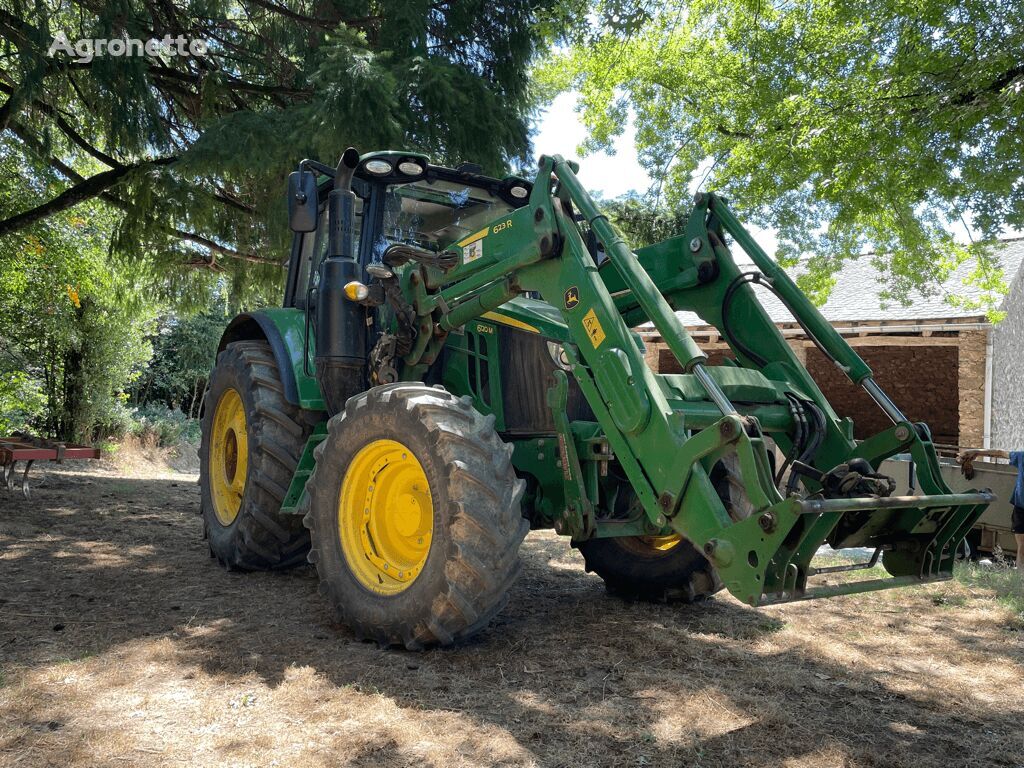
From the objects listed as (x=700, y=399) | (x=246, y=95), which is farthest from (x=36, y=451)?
(x=700, y=399)

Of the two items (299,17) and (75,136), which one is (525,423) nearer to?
(299,17)

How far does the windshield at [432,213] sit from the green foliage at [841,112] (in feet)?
12.5

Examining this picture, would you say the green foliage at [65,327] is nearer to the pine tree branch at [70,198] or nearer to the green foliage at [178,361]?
the pine tree branch at [70,198]

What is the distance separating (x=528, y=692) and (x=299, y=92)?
7615 millimetres

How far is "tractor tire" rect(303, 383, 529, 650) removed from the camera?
376cm

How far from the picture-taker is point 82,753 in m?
2.86

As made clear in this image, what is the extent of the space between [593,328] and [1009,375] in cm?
1363

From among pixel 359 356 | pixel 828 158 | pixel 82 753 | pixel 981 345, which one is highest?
pixel 828 158

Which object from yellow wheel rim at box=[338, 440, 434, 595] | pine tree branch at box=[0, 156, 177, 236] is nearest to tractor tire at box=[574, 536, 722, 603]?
yellow wheel rim at box=[338, 440, 434, 595]

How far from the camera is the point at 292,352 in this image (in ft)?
18.5

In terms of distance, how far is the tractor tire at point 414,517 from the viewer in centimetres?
376

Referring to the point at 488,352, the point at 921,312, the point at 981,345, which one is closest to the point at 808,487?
the point at 488,352

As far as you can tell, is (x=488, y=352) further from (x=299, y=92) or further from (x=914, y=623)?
(x=299, y=92)

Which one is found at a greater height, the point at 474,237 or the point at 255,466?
the point at 474,237
